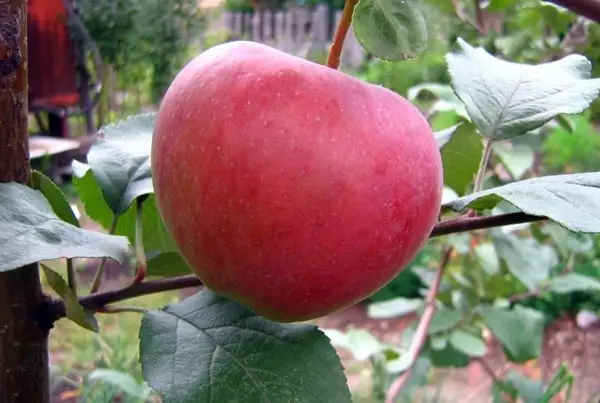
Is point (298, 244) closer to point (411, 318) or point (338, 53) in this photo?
point (338, 53)

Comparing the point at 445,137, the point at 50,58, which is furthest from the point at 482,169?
the point at 50,58

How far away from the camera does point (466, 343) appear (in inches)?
36.4

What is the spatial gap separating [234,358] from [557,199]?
6.2 inches

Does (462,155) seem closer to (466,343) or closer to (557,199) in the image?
(557,199)

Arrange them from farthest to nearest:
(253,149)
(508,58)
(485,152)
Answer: (508,58)
(485,152)
(253,149)

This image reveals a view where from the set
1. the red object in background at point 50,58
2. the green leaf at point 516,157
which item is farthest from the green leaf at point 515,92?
the red object in background at point 50,58

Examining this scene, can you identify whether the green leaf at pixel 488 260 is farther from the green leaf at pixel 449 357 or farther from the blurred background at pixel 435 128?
the green leaf at pixel 449 357

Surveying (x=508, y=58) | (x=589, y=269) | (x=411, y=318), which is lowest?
(x=411, y=318)

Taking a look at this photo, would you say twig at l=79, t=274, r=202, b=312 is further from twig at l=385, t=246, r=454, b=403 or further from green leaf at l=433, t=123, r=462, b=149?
twig at l=385, t=246, r=454, b=403

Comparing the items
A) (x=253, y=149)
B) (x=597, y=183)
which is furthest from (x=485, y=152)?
(x=253, y=149)

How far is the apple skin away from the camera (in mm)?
248

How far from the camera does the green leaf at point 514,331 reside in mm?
906

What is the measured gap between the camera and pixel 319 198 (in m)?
0.25

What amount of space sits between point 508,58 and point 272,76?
74 cm
